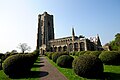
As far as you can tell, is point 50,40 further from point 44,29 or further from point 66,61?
point 66,61

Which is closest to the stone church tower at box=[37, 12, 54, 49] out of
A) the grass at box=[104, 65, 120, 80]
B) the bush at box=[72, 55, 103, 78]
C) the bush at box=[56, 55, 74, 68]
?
the bush at box=[56, 55, 74, 68]

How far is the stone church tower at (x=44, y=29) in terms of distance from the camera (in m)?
117

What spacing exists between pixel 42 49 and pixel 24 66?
97.8 meters

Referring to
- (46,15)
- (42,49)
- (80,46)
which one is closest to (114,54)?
(80,46)

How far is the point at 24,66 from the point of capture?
1591cm

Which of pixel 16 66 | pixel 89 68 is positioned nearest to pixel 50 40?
pixel 16 66

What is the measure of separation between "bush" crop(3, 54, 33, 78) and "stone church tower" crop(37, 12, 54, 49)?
9811cm

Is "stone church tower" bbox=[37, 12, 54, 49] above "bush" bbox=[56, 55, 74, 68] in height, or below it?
above

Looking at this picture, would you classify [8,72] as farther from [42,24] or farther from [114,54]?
[42,24]

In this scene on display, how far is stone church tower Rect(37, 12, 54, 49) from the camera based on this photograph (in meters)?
117

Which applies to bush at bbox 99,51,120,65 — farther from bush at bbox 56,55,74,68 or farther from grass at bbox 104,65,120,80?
bush at bbox 56,55,74,68

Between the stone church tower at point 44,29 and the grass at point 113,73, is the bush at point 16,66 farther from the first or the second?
the stone church tower at point 44,29

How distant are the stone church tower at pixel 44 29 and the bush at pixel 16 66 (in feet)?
322

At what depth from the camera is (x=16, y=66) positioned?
1530 cm
